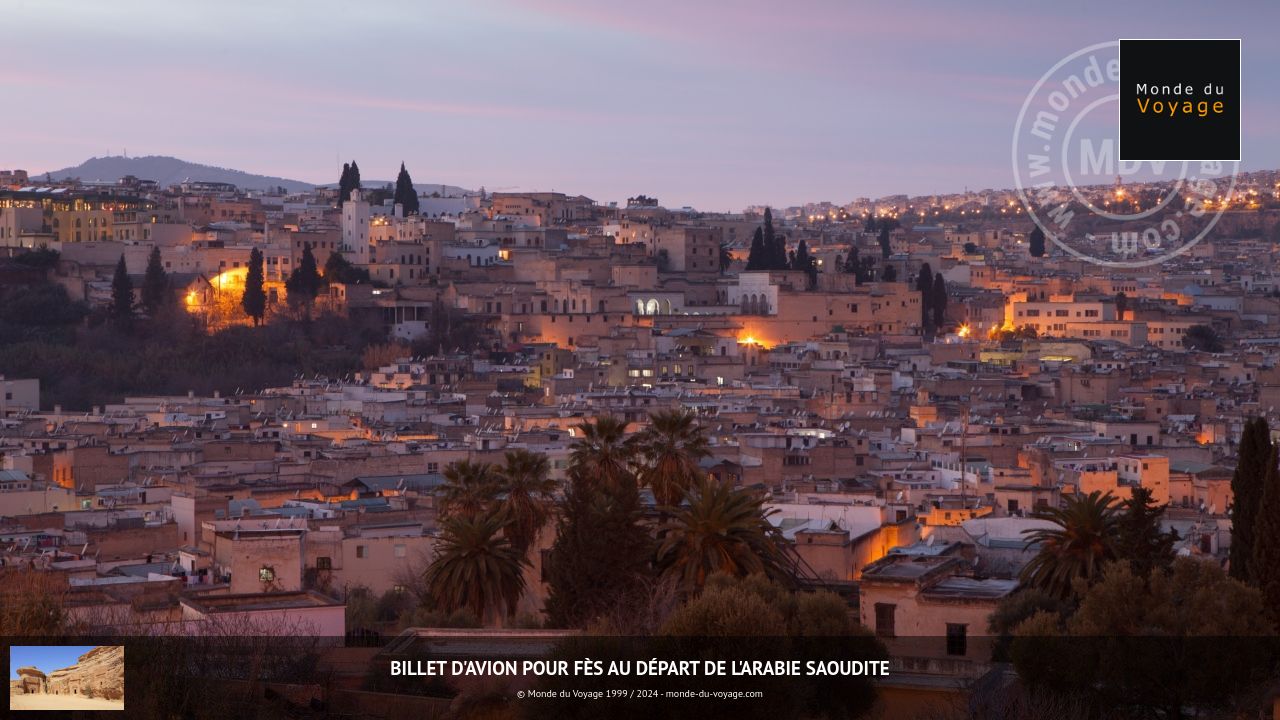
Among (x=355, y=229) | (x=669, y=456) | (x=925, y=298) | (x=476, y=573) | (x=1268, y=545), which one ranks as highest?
(x=355, y=229)

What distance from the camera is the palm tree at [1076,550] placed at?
49.2ft

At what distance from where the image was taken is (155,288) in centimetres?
4872

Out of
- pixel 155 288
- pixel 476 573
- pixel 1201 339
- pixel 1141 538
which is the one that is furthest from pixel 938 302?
pixel 476 573

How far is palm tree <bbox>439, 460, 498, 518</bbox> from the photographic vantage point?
57.9ft

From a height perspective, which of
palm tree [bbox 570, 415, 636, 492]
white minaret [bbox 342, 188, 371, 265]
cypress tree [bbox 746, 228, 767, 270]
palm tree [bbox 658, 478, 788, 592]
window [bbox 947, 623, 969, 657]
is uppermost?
white minaret [bbox 342, 188, 371, 265]

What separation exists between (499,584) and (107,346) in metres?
32.6

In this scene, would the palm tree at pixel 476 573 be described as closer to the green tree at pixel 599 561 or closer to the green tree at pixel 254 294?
the green tree at pixel 599 561

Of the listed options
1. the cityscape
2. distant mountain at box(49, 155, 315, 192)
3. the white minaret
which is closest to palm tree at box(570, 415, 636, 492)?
the cityscape

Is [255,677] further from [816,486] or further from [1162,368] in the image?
[1162,368]

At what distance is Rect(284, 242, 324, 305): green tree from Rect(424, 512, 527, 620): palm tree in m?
34.1

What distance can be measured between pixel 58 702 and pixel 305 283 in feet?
133

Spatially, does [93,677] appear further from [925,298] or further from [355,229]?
[355,229]

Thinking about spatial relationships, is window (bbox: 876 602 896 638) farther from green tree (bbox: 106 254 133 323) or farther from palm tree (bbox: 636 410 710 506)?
green tree (bbox: 106 254 133 323)

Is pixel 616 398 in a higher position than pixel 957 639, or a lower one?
higher
